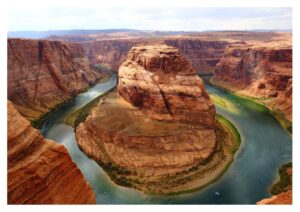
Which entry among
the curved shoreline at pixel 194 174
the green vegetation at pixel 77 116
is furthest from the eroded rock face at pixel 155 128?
the green vegetation at pixel 77 116

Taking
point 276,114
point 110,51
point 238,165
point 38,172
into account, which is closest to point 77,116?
point 238,165

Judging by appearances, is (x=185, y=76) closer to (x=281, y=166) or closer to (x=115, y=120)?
(x=115, y=120)

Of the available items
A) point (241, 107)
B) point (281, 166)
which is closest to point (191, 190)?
point (281, 166)

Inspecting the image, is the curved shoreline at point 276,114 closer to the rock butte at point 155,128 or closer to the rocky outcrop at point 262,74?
the rocky outcrop at point 262,74

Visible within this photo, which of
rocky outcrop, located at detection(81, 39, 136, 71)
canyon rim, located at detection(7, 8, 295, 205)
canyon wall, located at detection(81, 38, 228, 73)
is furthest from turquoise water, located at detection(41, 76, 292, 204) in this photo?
rocky outcrop, located at detection(81, 39, 136, 71)

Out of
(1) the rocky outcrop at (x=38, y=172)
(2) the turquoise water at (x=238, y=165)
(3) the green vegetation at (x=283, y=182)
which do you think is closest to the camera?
(1) the rocky outcrop at (x=38, y=172)

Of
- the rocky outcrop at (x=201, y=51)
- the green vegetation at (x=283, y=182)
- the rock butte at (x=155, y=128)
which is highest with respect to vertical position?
the rocky outcrop at (x=201, y=51)
